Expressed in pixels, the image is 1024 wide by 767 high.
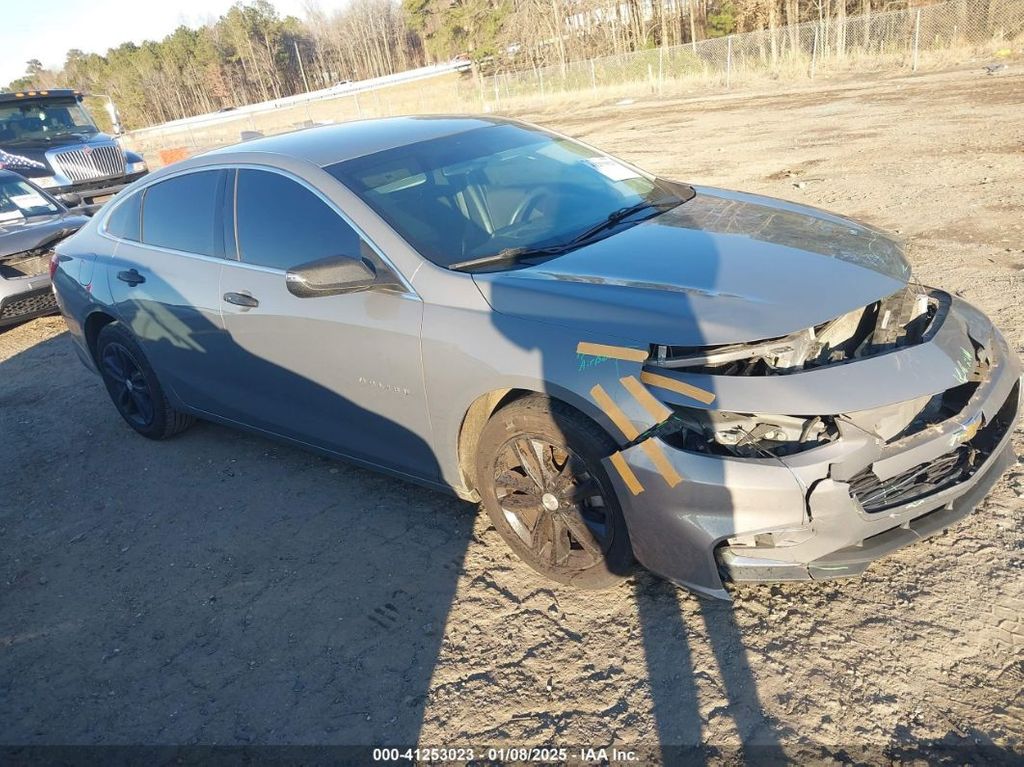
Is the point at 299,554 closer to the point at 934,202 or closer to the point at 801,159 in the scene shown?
the point at 934,202

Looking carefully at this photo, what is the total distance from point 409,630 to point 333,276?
147 cm

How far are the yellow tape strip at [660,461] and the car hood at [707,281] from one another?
349 millimetres

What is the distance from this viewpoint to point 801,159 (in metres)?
10.7

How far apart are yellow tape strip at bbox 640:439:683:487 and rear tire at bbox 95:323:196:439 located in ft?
11.2

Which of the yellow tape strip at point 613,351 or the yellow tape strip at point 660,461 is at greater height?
the yellow tape strip at point 613,351

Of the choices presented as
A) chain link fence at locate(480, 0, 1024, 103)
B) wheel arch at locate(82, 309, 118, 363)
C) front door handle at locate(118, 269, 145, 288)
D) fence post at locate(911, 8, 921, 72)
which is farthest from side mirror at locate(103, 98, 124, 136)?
fence post at locate(911, 8, 921, 72)

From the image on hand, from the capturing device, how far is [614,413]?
2.50 meters

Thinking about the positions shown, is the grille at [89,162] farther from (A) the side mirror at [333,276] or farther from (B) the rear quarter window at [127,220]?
(A) the side mirror at [333,276]

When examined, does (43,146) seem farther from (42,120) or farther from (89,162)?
(42,120)

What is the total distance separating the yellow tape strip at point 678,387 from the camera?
7.76 ft

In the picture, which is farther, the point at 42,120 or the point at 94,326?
the point at 42,120

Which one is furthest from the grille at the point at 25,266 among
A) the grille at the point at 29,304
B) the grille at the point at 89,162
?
the grille at the point at 89,162

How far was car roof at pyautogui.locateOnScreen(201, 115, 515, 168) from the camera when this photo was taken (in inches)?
145

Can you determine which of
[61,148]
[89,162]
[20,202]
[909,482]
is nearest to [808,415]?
[909,482]
